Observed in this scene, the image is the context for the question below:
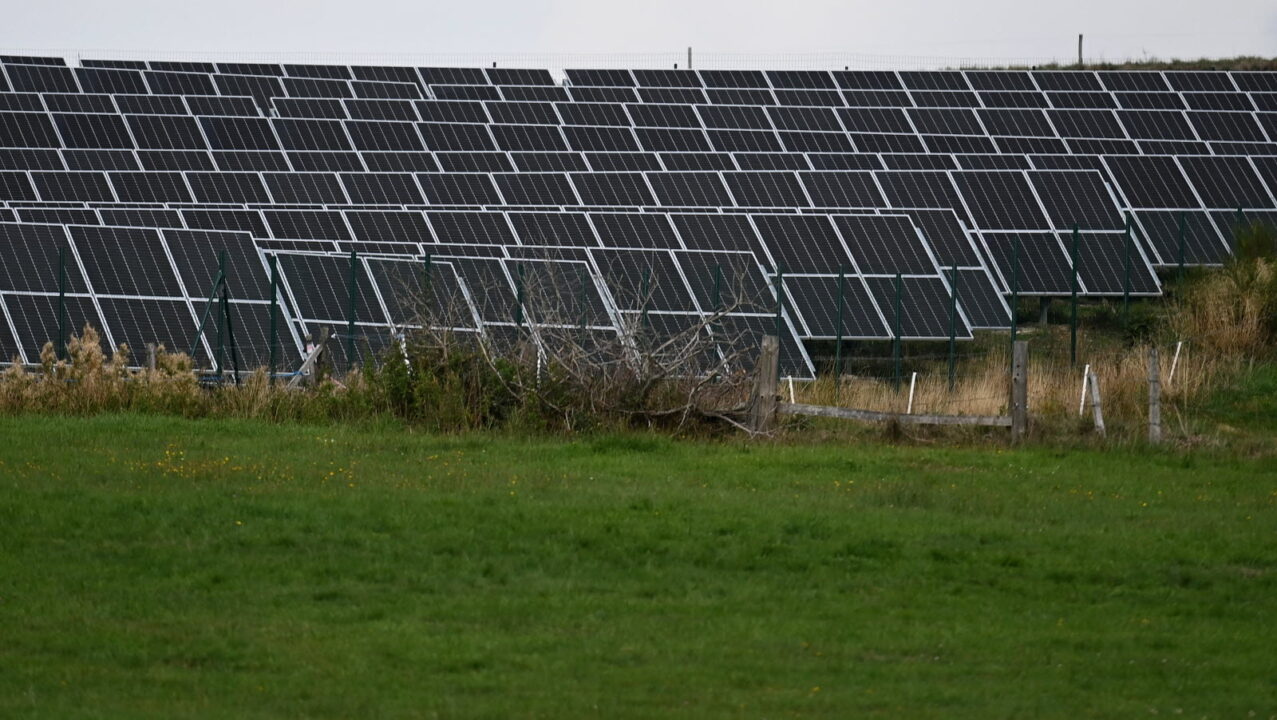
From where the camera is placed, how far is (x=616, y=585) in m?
10.5

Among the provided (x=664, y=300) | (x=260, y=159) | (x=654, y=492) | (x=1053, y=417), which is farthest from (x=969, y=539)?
(x=260, y=159)

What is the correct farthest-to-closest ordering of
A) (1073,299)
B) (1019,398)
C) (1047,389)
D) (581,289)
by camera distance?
(1073,299), (581,289), (1047,389), (1019,398)

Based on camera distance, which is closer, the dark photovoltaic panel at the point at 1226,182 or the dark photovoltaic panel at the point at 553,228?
the dark photovoltaic panel at the point at 553,228

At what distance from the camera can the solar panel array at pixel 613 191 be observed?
24.1 meters

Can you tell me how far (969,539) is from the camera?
40.5ft

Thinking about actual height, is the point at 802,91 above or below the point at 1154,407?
above

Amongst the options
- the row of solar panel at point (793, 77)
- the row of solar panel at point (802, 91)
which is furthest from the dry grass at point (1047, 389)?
the row of solar panel at point (793, 77)

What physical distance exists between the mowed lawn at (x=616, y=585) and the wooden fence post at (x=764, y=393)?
193cm

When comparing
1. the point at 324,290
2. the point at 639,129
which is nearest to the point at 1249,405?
the point at 324,290

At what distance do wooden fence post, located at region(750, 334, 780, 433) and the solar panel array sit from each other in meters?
1.15

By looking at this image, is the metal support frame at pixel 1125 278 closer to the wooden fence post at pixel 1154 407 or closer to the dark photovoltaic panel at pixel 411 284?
the wooden fence post at pixel 1154 407

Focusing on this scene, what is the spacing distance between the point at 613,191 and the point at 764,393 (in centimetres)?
1847

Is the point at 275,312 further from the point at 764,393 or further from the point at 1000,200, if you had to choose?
the point at 1000,200

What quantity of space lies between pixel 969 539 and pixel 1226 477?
5302mm
